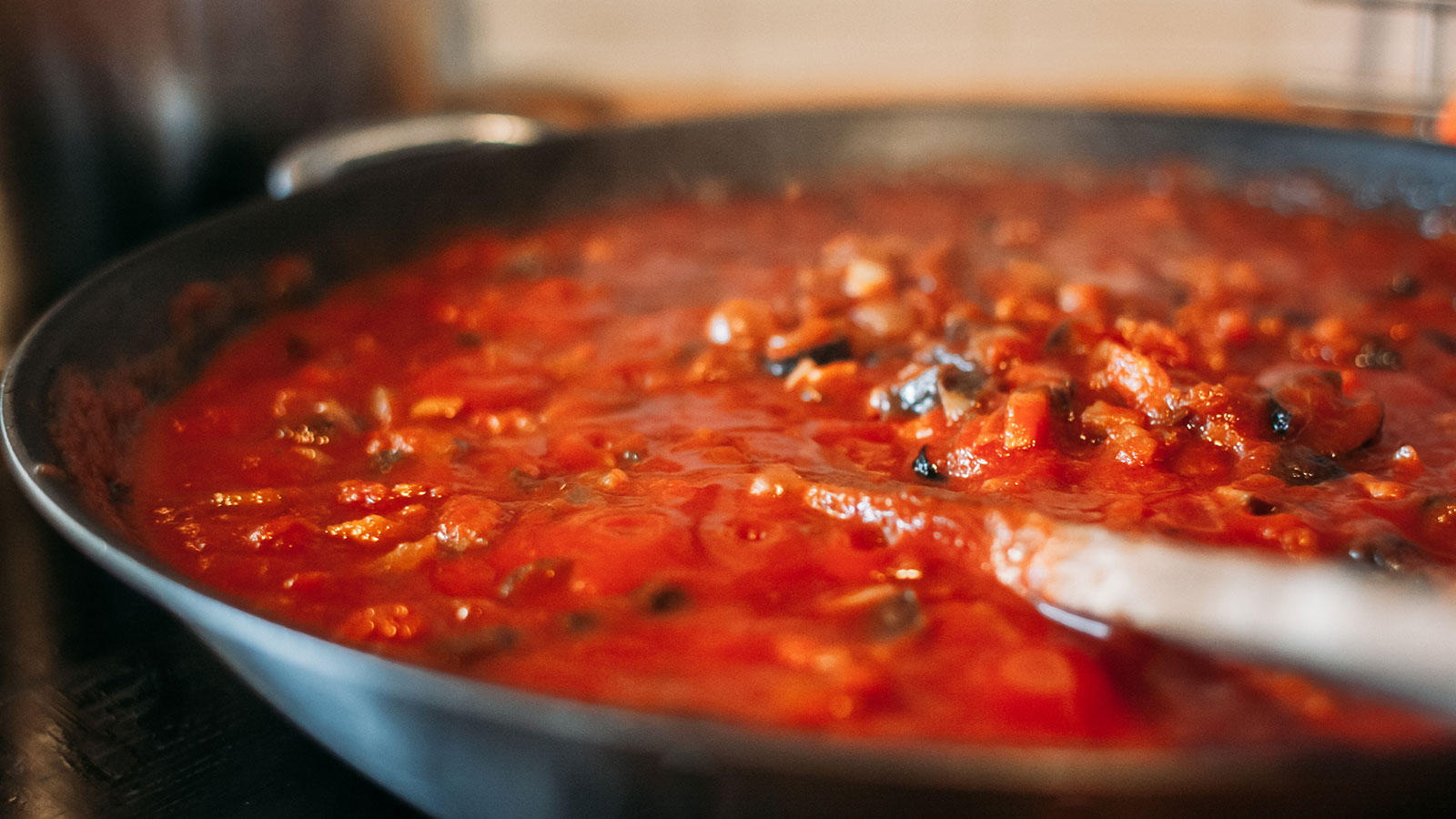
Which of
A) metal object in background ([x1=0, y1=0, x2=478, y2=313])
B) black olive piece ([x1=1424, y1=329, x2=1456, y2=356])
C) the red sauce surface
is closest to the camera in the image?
the red sauce surface

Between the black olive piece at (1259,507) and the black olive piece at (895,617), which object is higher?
the black olive piece at (895,617)

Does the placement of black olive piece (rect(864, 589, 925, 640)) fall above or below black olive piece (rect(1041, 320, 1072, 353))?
above

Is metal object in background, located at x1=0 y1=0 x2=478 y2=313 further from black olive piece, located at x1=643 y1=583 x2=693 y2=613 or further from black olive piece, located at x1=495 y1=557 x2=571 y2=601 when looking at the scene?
black olive piece, located at x1=643 y1=583 x2=693 y2=613

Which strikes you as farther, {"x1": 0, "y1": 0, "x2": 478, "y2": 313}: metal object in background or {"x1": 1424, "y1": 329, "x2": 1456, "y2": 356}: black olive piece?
{"x1": 0, "y1": 0, "x2": 478, "y2": 313}: metal object in background

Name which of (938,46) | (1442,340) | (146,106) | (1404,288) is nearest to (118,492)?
(146,106)

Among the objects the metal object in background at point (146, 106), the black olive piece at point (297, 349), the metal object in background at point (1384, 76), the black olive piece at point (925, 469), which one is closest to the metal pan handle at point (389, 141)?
the metal object in background at point (146, 106)

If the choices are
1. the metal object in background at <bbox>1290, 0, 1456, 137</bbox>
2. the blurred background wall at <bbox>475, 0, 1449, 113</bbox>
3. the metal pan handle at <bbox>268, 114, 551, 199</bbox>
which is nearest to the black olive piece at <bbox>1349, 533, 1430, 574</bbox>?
the metal pan handle at <bbox>268, 114, 551, 199</bbox>

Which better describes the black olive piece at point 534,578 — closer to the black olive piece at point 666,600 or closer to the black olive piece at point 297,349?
the black olive piece at point 666,600
